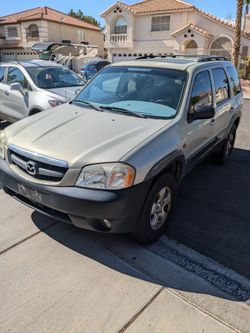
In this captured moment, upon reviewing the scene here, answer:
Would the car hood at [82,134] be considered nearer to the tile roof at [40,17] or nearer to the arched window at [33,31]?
the tile roof at [40,17]

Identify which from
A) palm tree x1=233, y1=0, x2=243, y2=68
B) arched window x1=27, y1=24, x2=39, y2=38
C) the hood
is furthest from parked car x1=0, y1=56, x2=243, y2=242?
arched window x1=27, y1=24, x2=39, y2=38

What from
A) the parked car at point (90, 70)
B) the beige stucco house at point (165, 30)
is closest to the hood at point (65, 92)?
the parked car at point (90, 70)

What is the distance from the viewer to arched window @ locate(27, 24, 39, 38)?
3441 centimetres

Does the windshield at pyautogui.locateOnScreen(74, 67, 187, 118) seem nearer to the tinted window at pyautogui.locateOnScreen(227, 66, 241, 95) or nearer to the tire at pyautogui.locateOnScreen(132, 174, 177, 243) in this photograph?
the tire at pyautogui.locateOnScreen(132, 174, 177, 243)

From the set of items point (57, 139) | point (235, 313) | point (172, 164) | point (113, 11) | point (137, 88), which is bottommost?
point (235, 313)

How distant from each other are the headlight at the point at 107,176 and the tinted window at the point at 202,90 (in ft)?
5.01

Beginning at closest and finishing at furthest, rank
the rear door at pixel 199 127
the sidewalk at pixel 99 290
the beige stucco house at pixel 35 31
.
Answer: the sidewalk at pixel 99 290
the rear door at pixel 199 127
the beige stucco house at pixel 35 31

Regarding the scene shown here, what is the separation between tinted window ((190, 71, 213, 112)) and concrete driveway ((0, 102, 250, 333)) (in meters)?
1.42

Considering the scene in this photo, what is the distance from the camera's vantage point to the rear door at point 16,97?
6.84m

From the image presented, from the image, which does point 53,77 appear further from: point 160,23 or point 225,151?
point 160,23

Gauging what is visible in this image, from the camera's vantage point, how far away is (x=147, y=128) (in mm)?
3275

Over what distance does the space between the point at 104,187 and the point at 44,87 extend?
477cm

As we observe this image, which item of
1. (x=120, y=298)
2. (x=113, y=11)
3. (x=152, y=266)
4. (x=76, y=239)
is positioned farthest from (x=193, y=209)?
(x=113, y=11)

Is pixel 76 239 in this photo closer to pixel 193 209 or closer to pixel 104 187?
pixel 104 187
